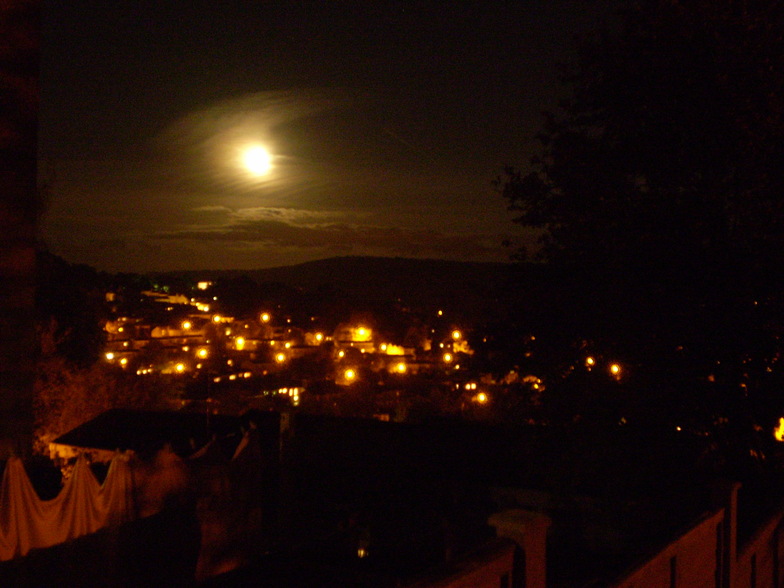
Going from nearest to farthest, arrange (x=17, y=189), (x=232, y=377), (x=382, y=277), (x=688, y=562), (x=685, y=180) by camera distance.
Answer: (x=17, y=189) < (x=688, y=562) < (x=685, y=180) < (x=232, y=377) < (x=382, y=277)

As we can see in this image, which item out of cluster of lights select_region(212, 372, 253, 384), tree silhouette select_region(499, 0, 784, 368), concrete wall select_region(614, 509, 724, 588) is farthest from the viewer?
cluster of lights select_region(212, 372, 253, 384)

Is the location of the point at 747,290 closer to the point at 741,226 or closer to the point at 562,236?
the point at 741,226

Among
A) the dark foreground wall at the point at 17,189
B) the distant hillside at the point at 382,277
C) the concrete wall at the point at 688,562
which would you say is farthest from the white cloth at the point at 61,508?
the distant hillside at the point at 382,277

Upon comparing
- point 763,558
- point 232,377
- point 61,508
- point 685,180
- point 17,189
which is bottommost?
point 232,377

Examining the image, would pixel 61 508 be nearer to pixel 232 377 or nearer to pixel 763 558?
pixel 763 558

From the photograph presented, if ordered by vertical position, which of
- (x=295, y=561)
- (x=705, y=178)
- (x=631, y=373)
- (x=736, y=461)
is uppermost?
(x=705, y=178)

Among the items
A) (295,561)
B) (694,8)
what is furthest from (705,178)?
(295,561)

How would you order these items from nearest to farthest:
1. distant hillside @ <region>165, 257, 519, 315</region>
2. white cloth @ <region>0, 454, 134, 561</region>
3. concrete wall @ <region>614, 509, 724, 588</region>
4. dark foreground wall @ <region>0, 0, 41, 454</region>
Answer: dark foreground wall @ <region>0, 0, 41, 454</region>
concrete wall @ <region>614, 509, 724, 588</region>
white cloth @ <region>0, 454, 134, 561</region>
distant hillside @ <region>165, 257, 519, 315</region>

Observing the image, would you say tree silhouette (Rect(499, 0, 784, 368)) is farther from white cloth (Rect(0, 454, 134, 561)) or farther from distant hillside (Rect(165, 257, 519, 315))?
distant hillside (Rect(165, 257, 519, 315))

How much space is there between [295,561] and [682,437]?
577 centimetres

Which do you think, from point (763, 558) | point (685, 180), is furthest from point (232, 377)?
point (763, 558)

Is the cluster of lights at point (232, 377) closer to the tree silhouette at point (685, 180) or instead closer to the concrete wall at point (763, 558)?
the tree silhouette at point (685, 180)

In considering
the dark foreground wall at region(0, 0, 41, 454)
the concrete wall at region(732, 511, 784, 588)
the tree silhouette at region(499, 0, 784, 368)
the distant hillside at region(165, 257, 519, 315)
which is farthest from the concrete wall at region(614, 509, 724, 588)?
the distant hillside at region(165, 257, 519, 315)

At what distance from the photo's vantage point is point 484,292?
10.9 m
